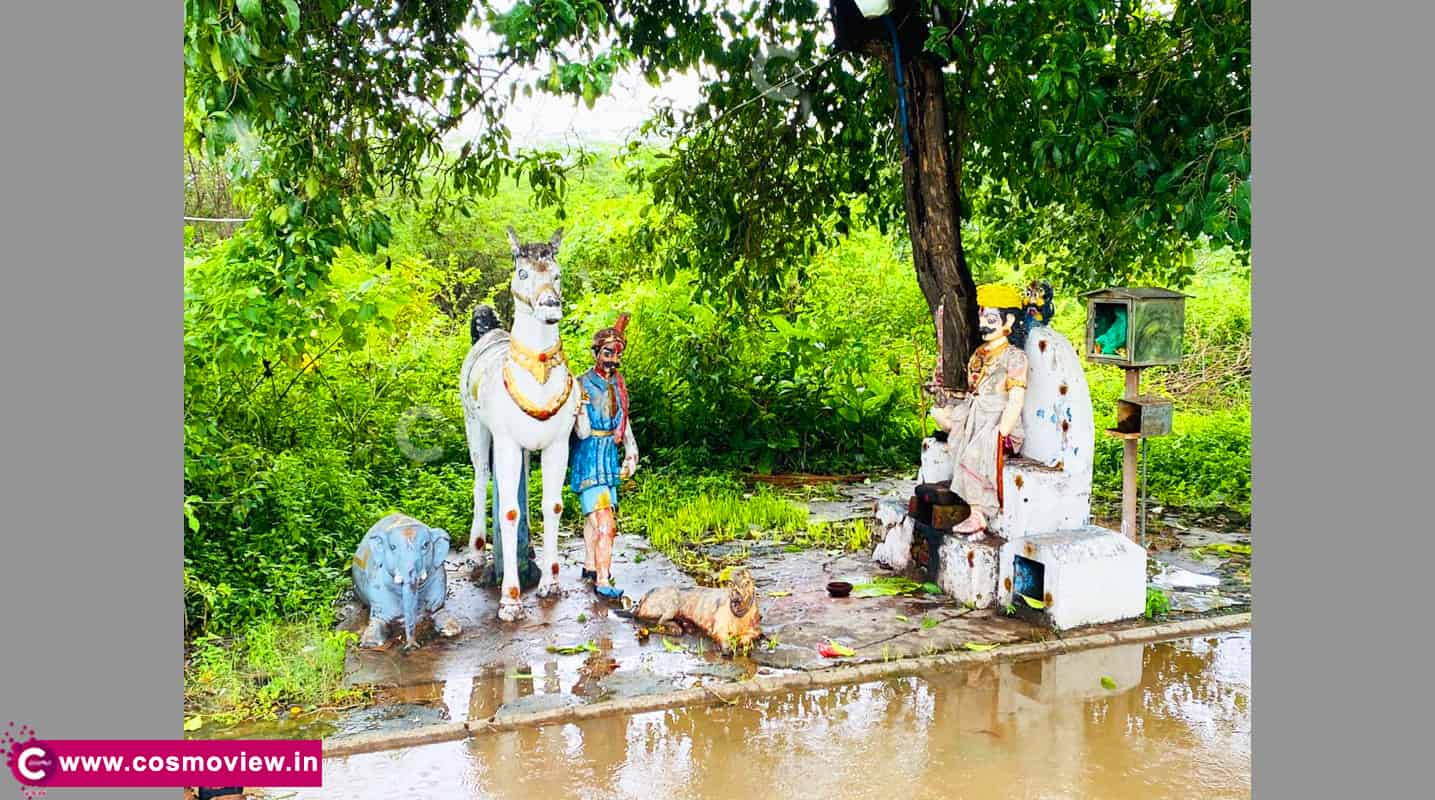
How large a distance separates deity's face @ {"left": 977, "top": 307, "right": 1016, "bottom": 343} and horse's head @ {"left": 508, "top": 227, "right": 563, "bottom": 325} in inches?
100

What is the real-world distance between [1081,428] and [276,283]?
495 centimetres

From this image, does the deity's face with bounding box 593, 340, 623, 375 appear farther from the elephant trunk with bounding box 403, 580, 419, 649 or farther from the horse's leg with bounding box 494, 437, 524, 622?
the elephant trunk with bounding box 403, 580, 419, 649

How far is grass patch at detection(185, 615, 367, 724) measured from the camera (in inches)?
219

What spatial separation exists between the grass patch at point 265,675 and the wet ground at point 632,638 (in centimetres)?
12

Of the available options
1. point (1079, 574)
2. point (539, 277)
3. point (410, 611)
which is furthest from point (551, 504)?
point (1079, 574)

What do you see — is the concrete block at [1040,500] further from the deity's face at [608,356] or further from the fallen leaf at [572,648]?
the fallen leaf at [572,648]

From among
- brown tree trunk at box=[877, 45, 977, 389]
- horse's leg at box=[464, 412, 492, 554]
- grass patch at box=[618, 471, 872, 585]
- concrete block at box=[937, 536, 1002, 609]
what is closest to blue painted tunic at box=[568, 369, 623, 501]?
horse's leg at box=[464, 412, 492, 554]

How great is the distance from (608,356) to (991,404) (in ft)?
7.64

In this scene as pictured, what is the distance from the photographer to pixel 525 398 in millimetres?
6695

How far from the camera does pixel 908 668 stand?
6145 mm

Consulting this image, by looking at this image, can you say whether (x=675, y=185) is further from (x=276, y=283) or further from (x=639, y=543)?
(x=276, y=283)

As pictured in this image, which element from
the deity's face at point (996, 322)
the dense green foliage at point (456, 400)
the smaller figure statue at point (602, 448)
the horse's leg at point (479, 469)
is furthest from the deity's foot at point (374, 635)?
the deity's face at point (996, 322)

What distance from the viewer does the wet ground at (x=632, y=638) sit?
5.65 metres

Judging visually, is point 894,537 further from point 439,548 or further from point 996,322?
point 439,548
